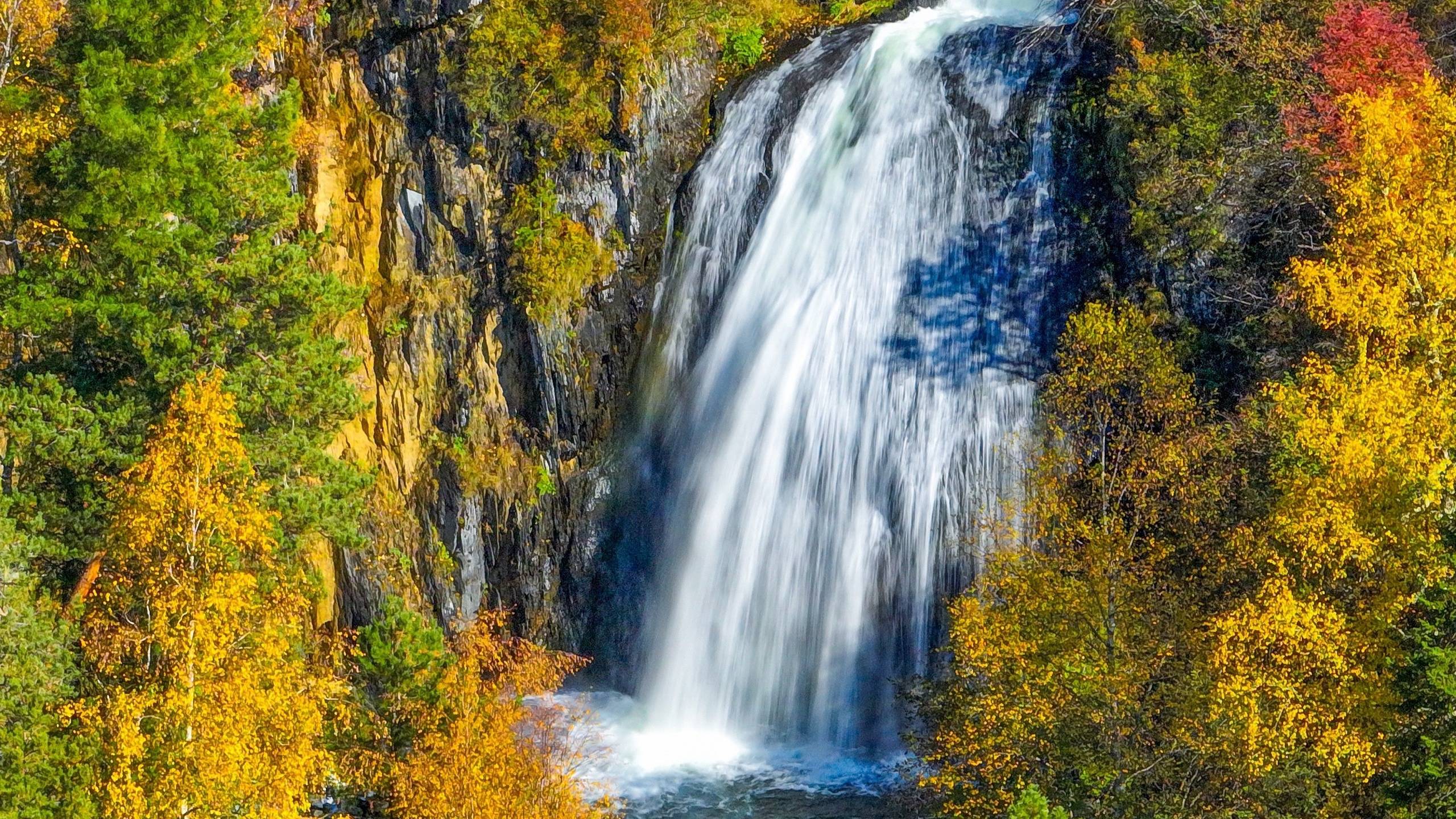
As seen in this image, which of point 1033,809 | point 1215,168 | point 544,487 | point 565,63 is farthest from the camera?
point 565,63

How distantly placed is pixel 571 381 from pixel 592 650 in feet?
18.2

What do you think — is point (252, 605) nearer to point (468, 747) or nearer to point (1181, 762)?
point (468, 747)

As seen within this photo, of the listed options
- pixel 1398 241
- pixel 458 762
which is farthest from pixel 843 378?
pixel 458 762

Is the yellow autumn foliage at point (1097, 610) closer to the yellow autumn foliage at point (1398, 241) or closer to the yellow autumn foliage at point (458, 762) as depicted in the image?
the yellow autumn foliage at point (1398, 241)

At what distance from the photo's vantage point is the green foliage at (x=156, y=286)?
1908cm

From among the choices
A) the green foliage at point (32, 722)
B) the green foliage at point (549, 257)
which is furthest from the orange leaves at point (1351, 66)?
the green foliage at point (32, 722)

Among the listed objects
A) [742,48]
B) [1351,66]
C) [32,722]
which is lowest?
[32,722]

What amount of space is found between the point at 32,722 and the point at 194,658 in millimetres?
1999

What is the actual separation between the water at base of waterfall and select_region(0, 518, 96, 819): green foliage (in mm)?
8480

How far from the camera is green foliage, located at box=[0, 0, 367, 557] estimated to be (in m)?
19.1

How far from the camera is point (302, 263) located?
2123 centimetres

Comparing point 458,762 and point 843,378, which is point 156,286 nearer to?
point 458,762

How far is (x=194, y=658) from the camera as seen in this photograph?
16609 mm

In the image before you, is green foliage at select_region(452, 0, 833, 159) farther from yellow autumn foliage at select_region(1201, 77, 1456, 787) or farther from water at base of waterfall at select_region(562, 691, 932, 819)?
yellow autumn foliage at select_region(1201, 77, 1456, 787)
